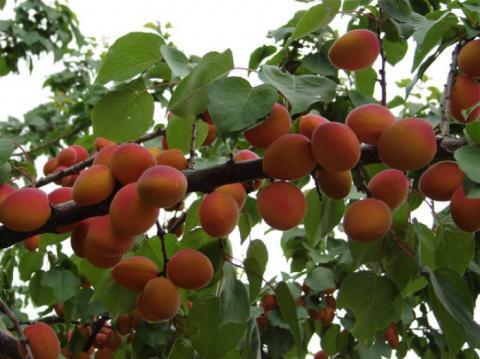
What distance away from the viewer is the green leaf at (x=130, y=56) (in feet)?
3.33

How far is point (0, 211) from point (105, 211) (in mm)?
143

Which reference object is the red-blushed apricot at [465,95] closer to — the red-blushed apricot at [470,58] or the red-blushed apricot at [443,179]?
the red-blushed apricot at [470,58]

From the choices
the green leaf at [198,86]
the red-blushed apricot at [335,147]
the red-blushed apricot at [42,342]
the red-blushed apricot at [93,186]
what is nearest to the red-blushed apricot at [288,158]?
the red-blushed apricot at [335,147]

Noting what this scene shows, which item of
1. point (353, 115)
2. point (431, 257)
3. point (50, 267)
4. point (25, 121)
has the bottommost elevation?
point (25, 121)

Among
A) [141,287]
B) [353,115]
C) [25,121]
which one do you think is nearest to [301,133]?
[353,115]

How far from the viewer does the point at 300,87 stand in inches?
33.4

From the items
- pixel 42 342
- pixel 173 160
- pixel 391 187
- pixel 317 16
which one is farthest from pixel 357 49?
pixel 42 342

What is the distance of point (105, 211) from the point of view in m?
0.91

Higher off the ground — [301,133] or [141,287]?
[301,133]

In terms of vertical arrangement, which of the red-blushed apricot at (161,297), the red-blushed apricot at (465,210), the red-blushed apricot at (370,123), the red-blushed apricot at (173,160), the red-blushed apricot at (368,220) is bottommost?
the red-blushed apricot at (161,297)

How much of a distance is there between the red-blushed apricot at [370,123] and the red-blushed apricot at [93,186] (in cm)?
35

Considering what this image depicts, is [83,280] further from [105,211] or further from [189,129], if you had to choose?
[105,211]

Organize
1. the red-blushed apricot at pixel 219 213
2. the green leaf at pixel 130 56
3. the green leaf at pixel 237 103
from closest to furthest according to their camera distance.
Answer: the green leaf at pixel 237 103 → the red-blushed apricot at pixel 219 213 → the green leaf at pixel 130 56

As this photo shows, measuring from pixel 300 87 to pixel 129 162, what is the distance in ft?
0.85
